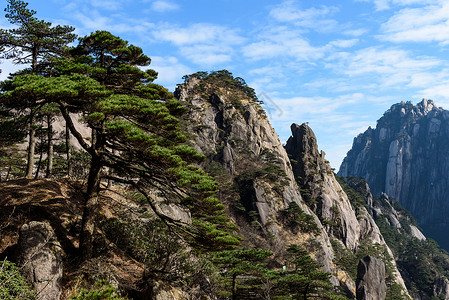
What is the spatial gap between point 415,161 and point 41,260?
535 feet

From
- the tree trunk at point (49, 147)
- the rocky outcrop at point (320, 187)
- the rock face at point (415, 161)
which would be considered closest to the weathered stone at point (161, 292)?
the tree trunk at point (49, 147)

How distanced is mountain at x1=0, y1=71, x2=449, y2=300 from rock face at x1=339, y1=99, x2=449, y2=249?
156 ft

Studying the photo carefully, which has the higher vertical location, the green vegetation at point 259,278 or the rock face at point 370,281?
the green vegetation at point 259,278

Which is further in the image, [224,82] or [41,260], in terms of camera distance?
[224,82]

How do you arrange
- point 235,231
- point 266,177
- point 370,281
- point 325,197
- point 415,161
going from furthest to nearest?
point 415,161, point 325,197, point 266,177, point 370,281, point 235,231

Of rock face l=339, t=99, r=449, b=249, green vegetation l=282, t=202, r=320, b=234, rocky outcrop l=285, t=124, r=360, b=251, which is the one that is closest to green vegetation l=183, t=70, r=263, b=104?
rocky outcrop l=285, t=124, r=360, b=251

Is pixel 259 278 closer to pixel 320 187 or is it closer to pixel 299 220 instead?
pixel 299 220

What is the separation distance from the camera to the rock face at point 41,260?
801 centimetres

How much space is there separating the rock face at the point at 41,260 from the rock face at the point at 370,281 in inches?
1599

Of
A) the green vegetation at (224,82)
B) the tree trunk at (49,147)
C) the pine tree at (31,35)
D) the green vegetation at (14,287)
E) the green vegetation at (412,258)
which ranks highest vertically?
the green vegetation at (224,82)

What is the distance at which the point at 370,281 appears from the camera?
3975 centimetres

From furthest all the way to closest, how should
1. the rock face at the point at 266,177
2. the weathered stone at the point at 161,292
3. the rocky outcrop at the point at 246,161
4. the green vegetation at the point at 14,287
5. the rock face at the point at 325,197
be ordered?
the rock face at the point at 325,197, the rocky outcrop at the point at 246,161, the rock face at the point at 266,177, the weathered stone at the point at 161,292, the green vegetation at the point at 14,287

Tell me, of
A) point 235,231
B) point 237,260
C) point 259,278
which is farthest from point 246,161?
point 237,260

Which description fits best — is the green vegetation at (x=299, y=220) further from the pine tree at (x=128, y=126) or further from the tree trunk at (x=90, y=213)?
the tree trunk at (x=90, y=213)
